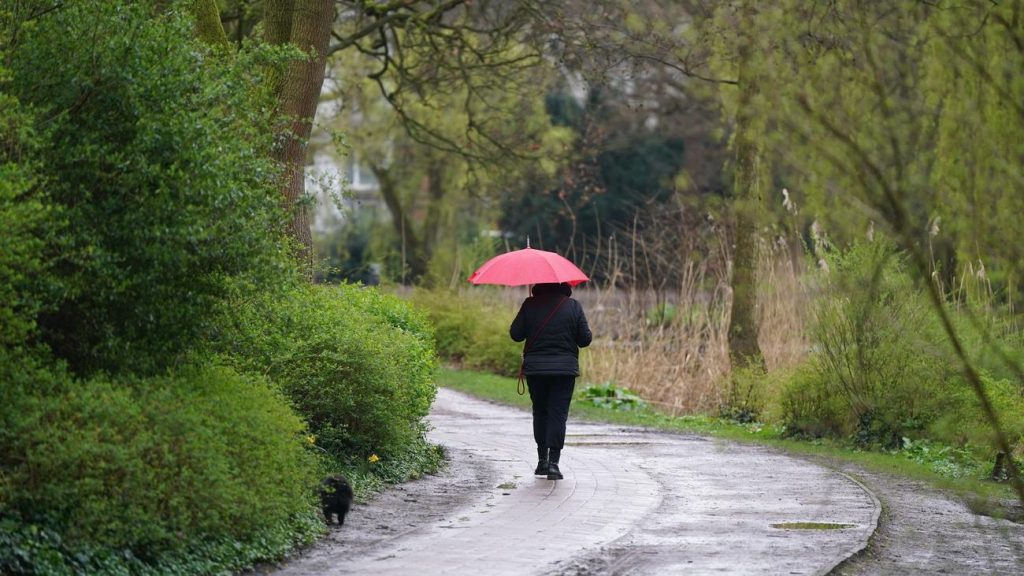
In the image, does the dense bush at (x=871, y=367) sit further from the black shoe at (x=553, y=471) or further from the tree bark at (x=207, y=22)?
the tree bark at (x=207, y=22)

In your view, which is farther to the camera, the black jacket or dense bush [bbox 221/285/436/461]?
the black jacket

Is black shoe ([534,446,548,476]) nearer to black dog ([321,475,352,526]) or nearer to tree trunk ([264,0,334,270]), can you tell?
tree trunk ([264,0,334,270])

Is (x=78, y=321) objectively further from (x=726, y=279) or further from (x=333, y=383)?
(x=726, y=279)

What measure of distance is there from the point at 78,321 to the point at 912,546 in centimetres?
566

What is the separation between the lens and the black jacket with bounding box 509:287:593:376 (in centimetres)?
Answer: 1197

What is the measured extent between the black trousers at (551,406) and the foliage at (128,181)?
165 inches

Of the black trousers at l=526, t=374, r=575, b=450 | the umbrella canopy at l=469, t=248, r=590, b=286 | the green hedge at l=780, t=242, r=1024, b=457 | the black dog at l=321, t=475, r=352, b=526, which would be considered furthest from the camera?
the green hedge at l=780, t=242, r=1024, b=457

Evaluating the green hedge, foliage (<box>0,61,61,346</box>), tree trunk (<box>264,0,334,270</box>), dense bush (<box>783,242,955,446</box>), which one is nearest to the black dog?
foliage (<box>0,61,61,346</box>)

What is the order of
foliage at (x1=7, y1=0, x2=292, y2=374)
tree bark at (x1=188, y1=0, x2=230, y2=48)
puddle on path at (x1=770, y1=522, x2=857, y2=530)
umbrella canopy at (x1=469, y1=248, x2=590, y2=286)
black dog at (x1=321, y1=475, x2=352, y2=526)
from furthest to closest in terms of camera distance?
1. tree bark at (x1=188, y1=0, x2=230, y2=48)
2. umbrella canopy at (x1=469, y1=248, x2=590, y2=286)
3. puddle on path at (x1=770, y1=522, x2=857, y2=530)
4. black dog at (x1=321, y1=475, x2=352, y2=526)
5. foliage at (x1=7, y1=0, x2=292, y2=374)

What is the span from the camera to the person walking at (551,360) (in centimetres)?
1197

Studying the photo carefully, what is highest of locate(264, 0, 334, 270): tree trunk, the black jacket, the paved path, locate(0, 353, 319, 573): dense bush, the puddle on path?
locate(264, 0, 334, 270): tree trunk

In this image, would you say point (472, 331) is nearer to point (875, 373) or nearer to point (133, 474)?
point (875, 373)

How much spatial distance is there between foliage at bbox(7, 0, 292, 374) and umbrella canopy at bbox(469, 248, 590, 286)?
3.98 metres

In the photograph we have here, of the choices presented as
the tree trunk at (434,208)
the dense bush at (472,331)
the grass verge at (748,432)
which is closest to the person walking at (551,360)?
the grass verge at (748,432)
